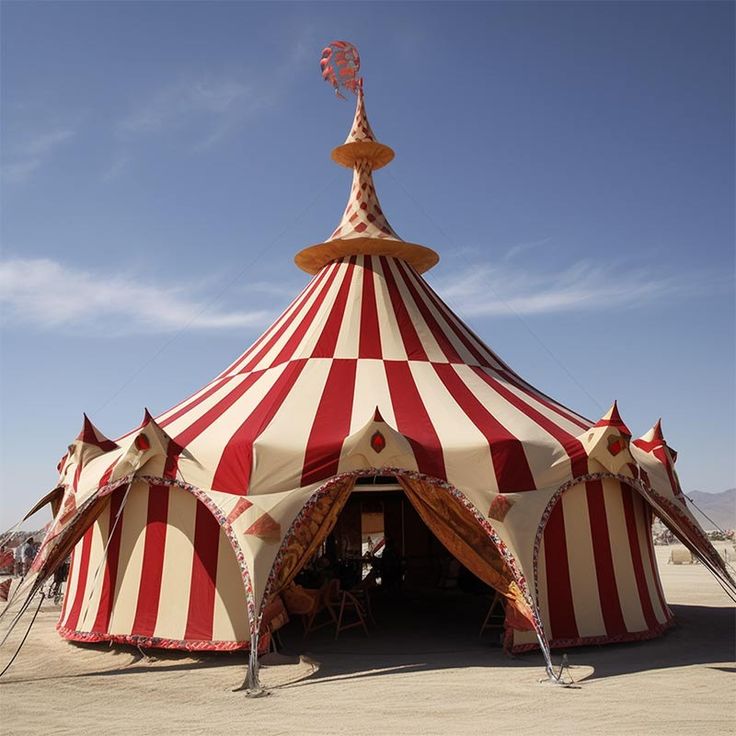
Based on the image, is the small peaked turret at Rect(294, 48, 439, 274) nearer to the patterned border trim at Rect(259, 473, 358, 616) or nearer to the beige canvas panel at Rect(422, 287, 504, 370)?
the beige canvas panel at Rect(422, 287, 504, 370)

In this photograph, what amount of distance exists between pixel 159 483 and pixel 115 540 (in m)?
0.85

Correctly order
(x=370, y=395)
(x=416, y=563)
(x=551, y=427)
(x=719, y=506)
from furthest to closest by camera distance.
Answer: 1. (x=719, y=506)
2. (x=416, y=563)
3. (x=370, y=395)
4. (x=551, y=427)

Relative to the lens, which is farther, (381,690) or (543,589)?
(543,589)

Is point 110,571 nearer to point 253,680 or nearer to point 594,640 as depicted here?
point 253,680

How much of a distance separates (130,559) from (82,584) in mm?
901

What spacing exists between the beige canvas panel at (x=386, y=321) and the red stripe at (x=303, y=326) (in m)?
0.59

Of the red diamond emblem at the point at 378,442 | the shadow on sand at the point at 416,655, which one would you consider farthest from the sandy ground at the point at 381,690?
the red diamond emblem at the point at 378,442

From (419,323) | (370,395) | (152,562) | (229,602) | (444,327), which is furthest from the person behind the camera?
(444,327)

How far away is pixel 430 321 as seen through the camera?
351 inches

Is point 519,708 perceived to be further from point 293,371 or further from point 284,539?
point 293,371

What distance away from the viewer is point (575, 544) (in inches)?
265

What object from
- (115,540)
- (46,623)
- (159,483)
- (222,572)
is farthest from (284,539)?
(46,623)

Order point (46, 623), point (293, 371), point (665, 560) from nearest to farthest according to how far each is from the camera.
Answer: point (293, 371) < point (46, 623) < point (665, 560)

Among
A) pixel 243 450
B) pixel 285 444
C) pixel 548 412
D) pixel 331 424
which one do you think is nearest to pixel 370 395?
pixel 331 424
